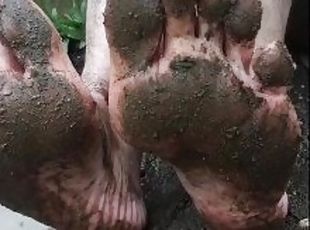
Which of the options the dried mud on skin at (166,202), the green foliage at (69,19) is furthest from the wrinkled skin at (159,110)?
the green foliage at (69,19)

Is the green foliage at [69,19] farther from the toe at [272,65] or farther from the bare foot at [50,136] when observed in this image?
the toe at [272,65]

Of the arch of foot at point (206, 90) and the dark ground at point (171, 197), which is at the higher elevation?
the arch of foot at point (206, 90)

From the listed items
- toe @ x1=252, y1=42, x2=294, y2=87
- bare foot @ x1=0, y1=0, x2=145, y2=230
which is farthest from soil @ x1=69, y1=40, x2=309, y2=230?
toe @ x1=252, y1=42, x2=294, y2=87

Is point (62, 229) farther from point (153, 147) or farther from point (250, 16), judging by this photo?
point (250, 16)

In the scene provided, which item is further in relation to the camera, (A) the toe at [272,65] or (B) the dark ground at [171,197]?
(B) the dark ground at [171,197]

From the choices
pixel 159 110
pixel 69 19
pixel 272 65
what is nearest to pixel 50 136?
pixel 159 110

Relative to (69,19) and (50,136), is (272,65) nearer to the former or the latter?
(50,136)
